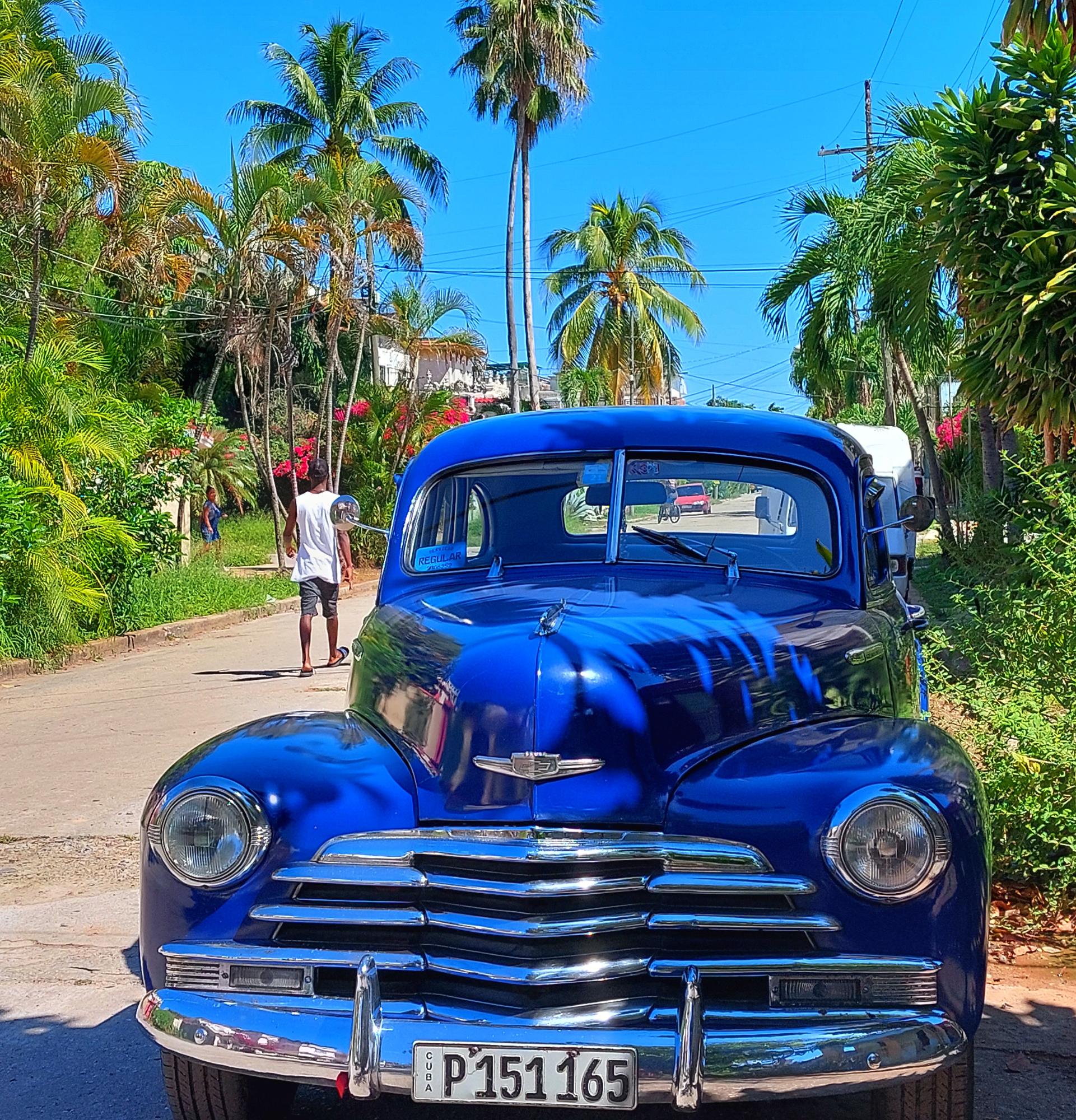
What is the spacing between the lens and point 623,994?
2.60m

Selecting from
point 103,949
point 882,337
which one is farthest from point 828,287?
point 103,949

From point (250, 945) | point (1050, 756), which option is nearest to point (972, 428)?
point (1050, 756)

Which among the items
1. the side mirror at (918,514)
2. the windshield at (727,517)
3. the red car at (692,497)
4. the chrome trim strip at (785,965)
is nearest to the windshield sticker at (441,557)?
the windshield at (727,517)

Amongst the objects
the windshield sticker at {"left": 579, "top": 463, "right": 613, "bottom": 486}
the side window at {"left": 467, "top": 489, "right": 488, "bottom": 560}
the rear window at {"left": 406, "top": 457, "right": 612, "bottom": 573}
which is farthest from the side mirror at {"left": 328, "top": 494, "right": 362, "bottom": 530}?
the windshield sticker at {"left": 579, "top": 463, "right": 613, "bottom": 486}

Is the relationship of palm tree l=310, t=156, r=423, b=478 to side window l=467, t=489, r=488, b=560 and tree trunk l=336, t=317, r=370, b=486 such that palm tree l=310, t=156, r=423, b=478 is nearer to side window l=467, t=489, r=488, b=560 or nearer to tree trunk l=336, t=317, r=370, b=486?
tree trunk l=336, t=317, r=370, b=486

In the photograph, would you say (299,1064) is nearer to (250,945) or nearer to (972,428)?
(250,945)

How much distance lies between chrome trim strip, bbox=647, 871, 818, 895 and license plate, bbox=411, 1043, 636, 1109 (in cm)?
35

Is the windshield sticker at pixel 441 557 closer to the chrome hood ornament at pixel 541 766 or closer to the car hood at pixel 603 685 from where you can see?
the car hood at pixel 603 685

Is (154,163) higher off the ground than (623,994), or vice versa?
(154,163)

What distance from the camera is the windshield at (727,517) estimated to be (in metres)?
3.98

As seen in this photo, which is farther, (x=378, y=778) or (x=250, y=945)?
(x=378, y=778)

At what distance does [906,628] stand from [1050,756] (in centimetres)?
73

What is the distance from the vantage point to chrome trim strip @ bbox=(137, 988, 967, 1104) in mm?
2416

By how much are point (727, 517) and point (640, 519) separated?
36 centimetres
